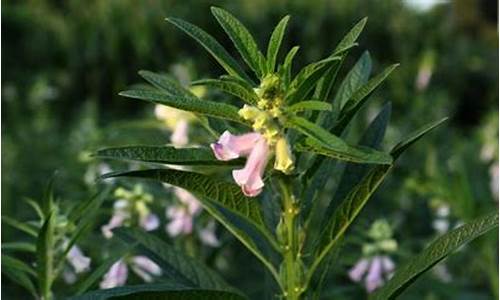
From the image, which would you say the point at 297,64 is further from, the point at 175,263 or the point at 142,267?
the point at 175,263

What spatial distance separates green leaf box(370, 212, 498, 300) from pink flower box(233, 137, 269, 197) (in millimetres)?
165

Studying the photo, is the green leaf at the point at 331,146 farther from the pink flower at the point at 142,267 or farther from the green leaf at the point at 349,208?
the pink flower at the point at 142,267

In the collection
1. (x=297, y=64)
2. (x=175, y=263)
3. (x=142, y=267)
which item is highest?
(x=175, y=263)

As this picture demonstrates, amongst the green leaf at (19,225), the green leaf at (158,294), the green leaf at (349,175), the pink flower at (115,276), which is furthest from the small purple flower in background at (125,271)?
the green leaf at (158,294)

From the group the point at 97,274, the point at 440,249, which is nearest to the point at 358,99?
the point at 440,249

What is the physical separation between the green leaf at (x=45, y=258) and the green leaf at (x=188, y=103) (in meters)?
0.28

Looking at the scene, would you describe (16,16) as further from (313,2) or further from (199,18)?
(313,2)

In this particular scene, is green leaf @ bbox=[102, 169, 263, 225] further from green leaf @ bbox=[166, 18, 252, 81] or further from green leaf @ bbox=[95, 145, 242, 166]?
green leaf @ bbox=[166, 18, 252, 81]

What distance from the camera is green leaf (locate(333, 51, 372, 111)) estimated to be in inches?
54.0

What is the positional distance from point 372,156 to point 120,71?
6.52 meters

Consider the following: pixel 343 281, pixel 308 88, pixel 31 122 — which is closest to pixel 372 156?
pixel 308 88

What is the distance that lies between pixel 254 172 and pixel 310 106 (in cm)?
9

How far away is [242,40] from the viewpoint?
121 cm

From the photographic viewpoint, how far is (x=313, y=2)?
30.5 ft
